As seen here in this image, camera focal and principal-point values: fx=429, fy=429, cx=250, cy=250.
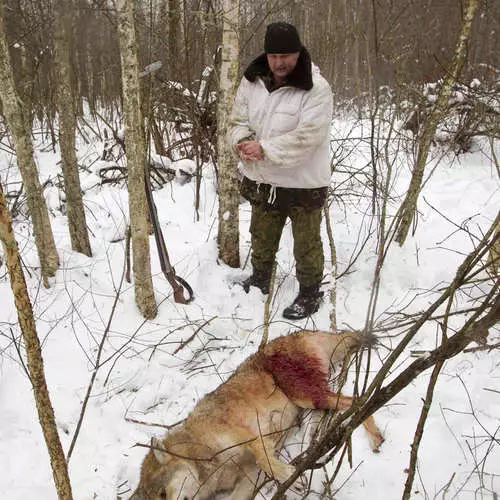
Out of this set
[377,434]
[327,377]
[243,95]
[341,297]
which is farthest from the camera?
[341,297]

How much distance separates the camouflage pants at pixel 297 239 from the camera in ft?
11.5

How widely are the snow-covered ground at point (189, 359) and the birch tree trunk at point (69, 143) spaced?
0.73 ft

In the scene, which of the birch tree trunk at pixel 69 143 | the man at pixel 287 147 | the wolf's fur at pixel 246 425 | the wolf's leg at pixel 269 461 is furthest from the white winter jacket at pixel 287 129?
the wolf's leg at pixel 269 461

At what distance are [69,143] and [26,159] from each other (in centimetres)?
58

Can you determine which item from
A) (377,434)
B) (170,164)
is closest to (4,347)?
(377,434)

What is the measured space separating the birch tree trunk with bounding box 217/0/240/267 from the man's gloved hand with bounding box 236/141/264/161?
2.38ft

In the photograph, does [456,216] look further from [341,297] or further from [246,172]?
[246,172]

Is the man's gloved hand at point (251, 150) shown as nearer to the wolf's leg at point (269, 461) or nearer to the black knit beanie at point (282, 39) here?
the black knit beanie at point (282, 39)

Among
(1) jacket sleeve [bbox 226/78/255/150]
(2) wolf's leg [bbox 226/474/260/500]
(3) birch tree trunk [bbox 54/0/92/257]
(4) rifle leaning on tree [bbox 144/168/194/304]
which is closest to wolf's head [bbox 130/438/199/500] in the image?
(2) wolf's leg [bbox 226/474/260/500]

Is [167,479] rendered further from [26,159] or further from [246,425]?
[26,159]

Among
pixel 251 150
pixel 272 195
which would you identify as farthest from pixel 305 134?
pixel 272 195

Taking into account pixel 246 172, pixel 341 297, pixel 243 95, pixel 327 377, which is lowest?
pixel 341 297

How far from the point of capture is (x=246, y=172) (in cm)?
356

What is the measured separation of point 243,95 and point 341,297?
1.94 metres
